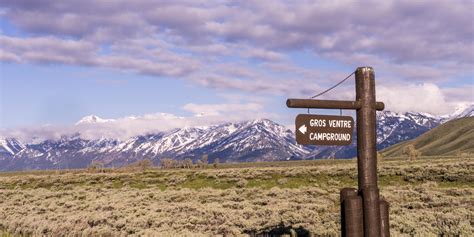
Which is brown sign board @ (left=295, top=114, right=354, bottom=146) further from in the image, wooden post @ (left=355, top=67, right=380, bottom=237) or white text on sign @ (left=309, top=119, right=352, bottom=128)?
wooden post @ (left=355, top=67, right=380, bottom=237)

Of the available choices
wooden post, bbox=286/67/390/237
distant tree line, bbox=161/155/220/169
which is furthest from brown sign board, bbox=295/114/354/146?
distant tree line, bbox=161/155/220/169

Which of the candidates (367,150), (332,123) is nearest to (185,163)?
(332,123)

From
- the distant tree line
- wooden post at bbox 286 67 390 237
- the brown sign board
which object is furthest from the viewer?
the distant tree line

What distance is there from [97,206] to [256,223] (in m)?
9.62

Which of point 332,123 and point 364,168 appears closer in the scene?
point 364,168

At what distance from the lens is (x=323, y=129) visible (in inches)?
Result: 355

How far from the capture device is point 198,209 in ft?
67.0

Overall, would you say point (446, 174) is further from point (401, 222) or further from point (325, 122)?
point (325, 122)

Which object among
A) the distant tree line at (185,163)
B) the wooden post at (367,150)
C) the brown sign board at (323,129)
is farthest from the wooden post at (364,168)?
the distant tree line at (185,163)

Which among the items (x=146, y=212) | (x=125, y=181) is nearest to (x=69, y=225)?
(x=146, y=212)

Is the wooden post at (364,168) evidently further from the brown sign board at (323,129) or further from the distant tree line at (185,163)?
the distant tree line at (185,163)

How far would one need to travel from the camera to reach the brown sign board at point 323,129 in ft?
29.1

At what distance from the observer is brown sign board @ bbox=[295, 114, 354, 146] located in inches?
349

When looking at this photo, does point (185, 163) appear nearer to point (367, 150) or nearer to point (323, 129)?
point (323, 129)
